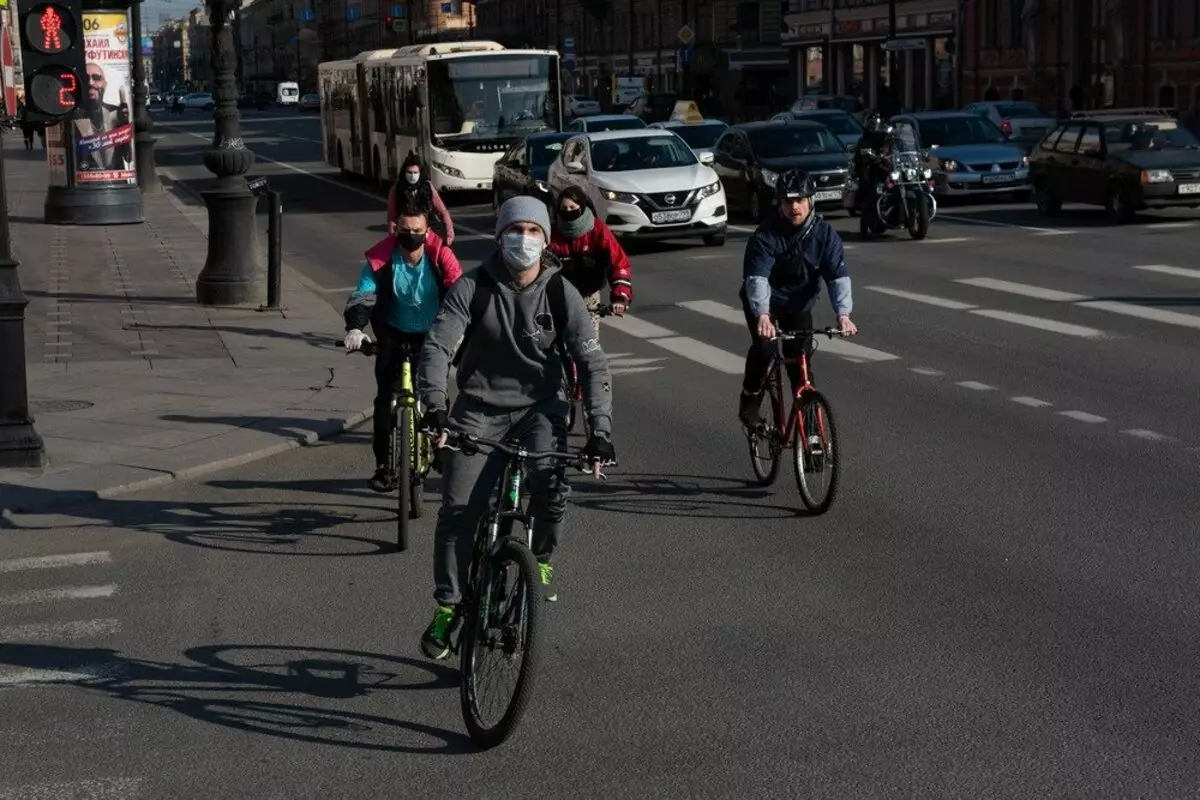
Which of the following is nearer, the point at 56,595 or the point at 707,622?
the point at 707,622

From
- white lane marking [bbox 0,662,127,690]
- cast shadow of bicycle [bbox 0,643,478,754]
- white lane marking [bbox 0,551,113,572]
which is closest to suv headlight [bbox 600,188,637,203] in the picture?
white lane marking [bbox 0,551,113,572]

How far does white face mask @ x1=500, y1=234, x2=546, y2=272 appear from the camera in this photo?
657 centimetres

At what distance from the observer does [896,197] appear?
2616 cm

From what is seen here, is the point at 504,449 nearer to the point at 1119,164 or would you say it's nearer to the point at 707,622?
the point at 707,622

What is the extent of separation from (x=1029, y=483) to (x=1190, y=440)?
60.1 inches

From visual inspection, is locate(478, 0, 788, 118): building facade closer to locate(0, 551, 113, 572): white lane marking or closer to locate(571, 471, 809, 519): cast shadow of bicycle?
locate(571, 471, 809, 519): cast shadow of bicycle

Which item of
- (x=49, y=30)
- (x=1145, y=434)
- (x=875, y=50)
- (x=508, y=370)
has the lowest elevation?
(x=1145, y=434)

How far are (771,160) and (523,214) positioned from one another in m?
24.0

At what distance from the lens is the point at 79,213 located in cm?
3288

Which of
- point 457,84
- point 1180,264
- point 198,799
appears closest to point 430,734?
point 198,799

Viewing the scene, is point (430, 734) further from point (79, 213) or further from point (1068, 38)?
point (1068, 38)

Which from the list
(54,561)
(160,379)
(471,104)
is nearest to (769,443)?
(54,561)

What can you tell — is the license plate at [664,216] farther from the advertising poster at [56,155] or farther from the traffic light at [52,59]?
the traffic light at [52,59]

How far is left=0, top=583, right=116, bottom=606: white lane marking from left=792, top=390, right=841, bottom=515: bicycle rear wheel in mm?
3404
